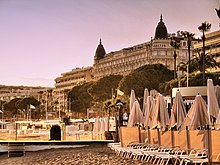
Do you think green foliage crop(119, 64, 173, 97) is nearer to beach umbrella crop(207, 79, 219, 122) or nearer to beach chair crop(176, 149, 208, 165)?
beach umbrella crop(207, 79, 219, 122)

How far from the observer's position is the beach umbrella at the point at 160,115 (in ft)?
41.4

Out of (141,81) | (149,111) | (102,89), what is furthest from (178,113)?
(102,89)

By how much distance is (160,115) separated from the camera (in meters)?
12.8

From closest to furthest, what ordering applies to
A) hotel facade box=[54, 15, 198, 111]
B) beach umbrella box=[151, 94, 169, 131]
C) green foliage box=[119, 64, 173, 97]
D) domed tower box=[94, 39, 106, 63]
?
beach umbrella box=[151, 94, 169, 131]
green foliage box=[119, 64, 173, 97]
hotel facade box=[54, 15, 198, 111]
domed tower box=[94, 39, 106, 63]

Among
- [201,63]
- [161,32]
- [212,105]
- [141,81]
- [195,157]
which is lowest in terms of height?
[195,157]

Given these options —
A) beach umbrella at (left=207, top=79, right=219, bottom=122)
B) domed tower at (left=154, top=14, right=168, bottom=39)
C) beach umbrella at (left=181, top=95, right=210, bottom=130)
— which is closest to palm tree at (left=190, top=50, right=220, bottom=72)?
beach umbrella at (left=207, top=79, right=219, bottom=122)

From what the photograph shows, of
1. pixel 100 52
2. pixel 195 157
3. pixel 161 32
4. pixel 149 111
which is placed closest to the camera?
pixel 195 157

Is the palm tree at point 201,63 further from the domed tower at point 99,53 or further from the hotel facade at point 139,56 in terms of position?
the domed tower at point 99,53

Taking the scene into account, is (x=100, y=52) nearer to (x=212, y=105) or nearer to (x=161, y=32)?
(x=161, y=32)

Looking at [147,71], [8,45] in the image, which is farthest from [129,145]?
[147,71]

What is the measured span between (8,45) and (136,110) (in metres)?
13.1

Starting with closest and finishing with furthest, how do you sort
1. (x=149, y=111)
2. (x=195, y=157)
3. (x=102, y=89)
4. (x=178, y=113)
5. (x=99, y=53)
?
(x=195, y=157)
(x=178, y=113)
(x=149, y=111)
(x=102, y=89)
(x=99, y=53)

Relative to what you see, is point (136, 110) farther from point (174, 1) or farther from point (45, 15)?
point (174, 1)

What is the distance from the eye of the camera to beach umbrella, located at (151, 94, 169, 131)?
1261cm
